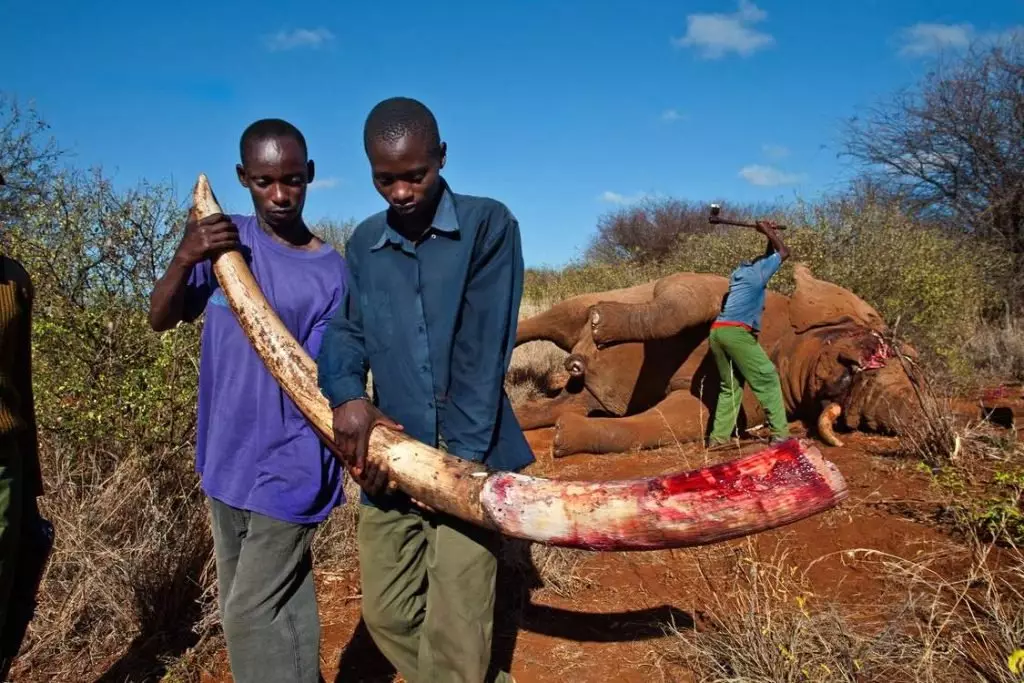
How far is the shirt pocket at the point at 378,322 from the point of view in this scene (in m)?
2.30

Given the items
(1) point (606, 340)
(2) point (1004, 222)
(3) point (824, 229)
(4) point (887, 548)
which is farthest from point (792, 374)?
(2) point (1004, 222)

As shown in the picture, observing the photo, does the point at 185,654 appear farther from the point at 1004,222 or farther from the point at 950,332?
the point at 1004,222

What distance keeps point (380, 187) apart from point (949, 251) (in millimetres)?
12069

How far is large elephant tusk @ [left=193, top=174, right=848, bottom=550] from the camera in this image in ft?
5.48

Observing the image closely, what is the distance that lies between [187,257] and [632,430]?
5.27 metres

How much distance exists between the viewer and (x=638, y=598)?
3.79 m

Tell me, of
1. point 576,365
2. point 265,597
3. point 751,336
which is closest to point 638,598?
point 265,597

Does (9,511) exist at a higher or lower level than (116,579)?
higher

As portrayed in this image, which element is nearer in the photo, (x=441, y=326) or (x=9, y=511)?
(x=9, y=511)

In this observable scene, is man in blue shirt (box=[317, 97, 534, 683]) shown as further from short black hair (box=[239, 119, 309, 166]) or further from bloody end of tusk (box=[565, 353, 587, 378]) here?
bloody end of tusk (box=[565, 353, 587, 378])

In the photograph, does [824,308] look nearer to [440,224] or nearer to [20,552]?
[440,224]

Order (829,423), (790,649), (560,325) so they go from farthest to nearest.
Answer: (560,325) → (829,423) → (790,649)

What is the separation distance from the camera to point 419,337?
89.9 inches

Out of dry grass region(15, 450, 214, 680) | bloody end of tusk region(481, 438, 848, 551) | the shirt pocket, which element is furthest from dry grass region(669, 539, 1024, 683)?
dry grass region(15, 450, 214, 680)
